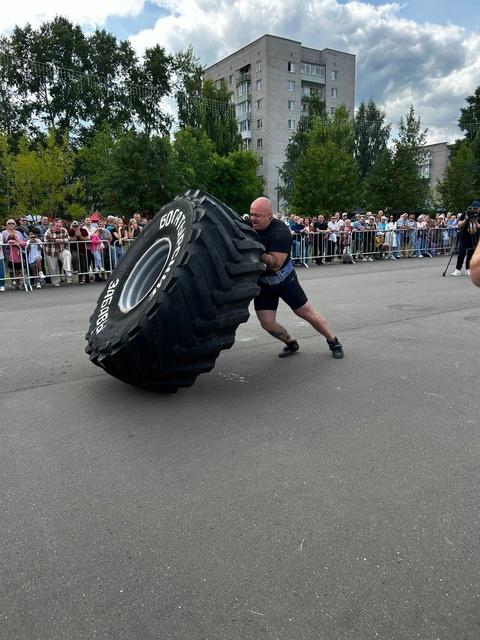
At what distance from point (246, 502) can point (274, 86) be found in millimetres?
62926

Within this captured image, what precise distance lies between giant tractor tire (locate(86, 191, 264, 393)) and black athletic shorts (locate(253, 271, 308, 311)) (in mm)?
872

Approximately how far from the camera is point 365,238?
687 inches

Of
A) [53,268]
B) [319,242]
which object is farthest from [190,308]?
[319,242]

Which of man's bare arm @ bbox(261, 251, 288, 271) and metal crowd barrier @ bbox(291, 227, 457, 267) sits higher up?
man's bare arm @ bbox(261, 251, 288, 271)

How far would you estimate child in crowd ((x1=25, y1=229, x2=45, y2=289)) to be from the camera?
39.2 ft

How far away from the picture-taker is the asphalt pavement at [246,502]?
185 cm

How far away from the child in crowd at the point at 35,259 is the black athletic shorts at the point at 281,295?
8600 millimetres

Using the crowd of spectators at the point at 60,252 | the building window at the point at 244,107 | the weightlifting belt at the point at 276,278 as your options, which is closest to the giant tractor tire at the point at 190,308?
the weightlifting belt at the point at 276,278

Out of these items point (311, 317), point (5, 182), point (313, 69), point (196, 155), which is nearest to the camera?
point (311, 317)

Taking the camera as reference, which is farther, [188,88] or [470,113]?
[470,113]

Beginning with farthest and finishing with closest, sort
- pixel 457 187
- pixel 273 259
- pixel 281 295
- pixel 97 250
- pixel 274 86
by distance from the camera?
pixel 274 86
pixel 457 187
pixel 97 250
pixel 281 295
pixel 273 259

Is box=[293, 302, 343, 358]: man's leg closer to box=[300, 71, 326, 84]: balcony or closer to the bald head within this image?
the bald head

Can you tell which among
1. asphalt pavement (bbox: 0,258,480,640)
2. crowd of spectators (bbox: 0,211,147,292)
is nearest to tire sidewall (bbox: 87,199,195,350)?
asphalt pavement (bbox: 0,258,480,640)

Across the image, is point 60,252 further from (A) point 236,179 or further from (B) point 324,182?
(A) point 236,179
